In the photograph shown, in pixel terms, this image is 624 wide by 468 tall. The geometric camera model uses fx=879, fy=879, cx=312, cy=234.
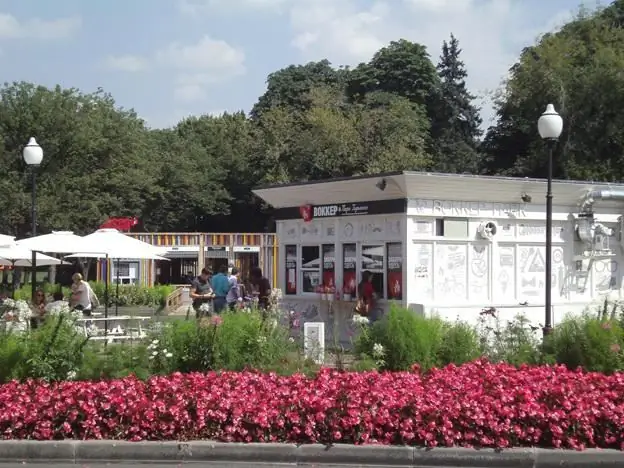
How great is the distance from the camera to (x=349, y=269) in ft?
64.3

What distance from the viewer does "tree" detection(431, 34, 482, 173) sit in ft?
201

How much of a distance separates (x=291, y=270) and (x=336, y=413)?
12194mm

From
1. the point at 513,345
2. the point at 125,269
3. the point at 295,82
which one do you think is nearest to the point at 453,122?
the point at 295,82

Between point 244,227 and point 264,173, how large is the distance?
13.0 metres

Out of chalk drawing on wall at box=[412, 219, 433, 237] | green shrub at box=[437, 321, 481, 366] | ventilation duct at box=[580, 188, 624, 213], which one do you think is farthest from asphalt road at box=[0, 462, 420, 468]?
ventilation duct at box=[580, 188, 624, 213]

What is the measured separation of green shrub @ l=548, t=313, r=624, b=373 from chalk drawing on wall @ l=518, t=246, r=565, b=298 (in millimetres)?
6789

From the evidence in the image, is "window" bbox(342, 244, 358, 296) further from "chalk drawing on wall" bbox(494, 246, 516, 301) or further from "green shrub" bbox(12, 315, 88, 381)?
"green shrub" bbox(12, 315, 88, 381)

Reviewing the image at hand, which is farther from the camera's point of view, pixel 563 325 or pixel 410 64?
pixel 410 64

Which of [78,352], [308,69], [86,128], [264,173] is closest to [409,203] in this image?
[78,352]

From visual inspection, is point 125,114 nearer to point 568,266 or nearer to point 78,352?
point 568,266

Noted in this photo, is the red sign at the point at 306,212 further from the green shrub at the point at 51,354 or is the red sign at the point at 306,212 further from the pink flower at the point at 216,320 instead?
the green shrub at the point at 51,354

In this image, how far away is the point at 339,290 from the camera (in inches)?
773

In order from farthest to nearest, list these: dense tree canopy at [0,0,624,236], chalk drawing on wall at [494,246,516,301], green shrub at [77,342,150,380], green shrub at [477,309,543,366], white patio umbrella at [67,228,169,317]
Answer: dense tree canopy at [0,0,624,236] < white patio umbrella at [67,228,169,317] < chalk drawing on wall at [494,246,516,301] < green shrub at [477,309,543,366] < green shrub at [77,342,150,380]

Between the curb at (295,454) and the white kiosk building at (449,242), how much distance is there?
9095 millimetres
